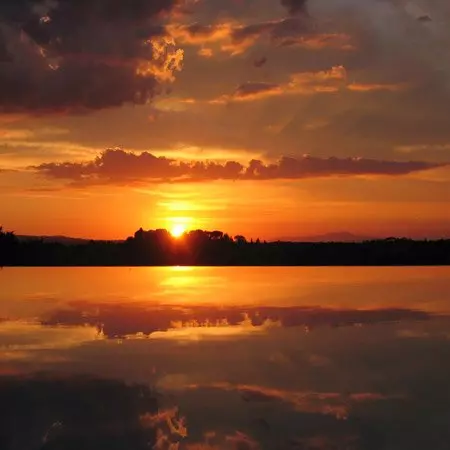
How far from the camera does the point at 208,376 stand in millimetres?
20500

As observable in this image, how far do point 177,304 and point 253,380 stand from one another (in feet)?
89.6

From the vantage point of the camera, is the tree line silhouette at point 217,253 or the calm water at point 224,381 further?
the tree line silhouette at point 217,253

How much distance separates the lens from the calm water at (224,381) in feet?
47.3

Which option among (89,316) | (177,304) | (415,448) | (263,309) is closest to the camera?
(415,448)

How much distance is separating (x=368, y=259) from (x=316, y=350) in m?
130

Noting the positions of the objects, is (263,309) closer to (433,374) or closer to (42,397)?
(433,374)

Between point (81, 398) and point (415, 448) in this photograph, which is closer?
point (415, 448)

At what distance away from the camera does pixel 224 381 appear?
19.8m

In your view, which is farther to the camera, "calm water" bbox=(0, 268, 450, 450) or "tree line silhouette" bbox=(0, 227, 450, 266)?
"tree line silhouette" bbox=(0, 227, 450, 266)

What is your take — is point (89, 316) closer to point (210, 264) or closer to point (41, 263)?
point (41, 263)

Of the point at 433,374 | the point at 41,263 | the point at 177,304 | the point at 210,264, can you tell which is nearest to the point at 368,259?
the point at 210,264

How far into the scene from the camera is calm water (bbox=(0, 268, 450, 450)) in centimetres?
1441

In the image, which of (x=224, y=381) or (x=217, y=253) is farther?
(x=217, y=253)

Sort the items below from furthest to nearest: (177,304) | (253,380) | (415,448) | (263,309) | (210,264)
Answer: (210,264)
(177,304)
(263,309)
(253,380)
(415,448)
